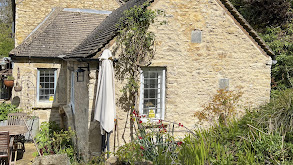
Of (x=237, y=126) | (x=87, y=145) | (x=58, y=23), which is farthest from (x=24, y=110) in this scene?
(x=237, y=126)

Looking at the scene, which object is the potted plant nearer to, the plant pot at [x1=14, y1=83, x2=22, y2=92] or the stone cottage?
→ the plant pot at [x1=14, y1=83, x2=22, y2=92]

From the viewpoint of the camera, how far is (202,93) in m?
8.57

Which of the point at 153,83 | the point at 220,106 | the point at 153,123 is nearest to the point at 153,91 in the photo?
the point at 153,83

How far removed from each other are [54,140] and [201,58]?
5.40 metres

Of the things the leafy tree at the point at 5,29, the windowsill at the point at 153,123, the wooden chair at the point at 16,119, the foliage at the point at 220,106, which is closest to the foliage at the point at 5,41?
the leafy tree at the point at 5,29

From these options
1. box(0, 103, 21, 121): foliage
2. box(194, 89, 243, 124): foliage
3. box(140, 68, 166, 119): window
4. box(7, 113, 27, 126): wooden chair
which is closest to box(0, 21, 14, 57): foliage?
box(0, 103, 21, 121): foliage

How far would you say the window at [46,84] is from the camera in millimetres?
13195

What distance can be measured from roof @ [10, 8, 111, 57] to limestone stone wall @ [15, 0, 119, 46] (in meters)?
0.46

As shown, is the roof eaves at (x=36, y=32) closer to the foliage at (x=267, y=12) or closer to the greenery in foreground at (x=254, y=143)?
the greenery in foreground at (x=254, y=143)

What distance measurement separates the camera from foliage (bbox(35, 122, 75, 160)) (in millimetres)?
8648

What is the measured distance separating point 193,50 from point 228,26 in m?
1.45

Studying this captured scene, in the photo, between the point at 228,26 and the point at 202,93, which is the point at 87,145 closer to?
the point at 202,93

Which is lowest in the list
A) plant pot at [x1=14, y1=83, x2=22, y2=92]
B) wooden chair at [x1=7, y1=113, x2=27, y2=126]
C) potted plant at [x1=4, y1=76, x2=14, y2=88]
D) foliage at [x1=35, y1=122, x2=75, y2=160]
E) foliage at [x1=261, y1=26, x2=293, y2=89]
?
foliage at [x1=35, y1=122, x2=75, y2=160]

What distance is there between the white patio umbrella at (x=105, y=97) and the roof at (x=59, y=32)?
6407 mm
